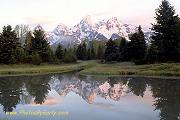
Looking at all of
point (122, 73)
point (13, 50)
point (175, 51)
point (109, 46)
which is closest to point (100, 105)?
point (122, 73)

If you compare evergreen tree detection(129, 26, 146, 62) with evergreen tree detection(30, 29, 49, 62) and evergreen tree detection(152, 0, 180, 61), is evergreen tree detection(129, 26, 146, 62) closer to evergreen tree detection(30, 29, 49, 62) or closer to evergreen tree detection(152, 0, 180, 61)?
evergreen tree detection(152, 0, 180, 61)

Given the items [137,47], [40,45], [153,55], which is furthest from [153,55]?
[40,45]

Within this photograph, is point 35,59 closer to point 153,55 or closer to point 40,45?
point 40,45

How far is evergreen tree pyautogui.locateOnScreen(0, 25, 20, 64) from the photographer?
7125cm

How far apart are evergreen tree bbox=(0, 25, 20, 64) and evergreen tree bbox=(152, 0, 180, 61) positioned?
33.9m

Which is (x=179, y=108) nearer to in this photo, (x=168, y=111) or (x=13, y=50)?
(x=168, y=111)

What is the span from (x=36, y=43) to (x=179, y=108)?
226 feet

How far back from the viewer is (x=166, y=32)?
5850cm

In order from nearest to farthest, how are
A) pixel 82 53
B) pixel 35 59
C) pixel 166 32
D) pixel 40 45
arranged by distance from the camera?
pixel 166 32
pixel 35 59
pixel 40 45
pixel 82 53

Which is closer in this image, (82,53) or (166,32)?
(166,32)

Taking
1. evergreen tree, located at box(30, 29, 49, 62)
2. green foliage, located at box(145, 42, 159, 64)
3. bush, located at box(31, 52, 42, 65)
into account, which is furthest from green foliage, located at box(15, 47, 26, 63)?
green foliage, located at box(145, 42, 159, 64)

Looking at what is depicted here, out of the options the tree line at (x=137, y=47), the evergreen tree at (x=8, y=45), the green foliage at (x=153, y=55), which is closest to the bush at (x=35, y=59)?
the tree line at (x=137, y=47)

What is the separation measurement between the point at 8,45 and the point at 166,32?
123 ft

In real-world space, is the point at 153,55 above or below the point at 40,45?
below
